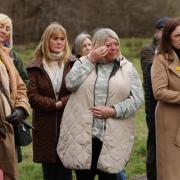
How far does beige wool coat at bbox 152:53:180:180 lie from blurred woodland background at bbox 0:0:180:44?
16.4 meters

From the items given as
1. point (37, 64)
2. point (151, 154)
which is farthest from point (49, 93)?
point (151, 154)

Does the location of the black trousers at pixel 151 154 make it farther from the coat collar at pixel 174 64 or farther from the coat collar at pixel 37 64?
the coat collar at pixel 37 64

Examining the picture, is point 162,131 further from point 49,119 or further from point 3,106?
point 3,106

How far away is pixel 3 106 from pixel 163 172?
1849 mm

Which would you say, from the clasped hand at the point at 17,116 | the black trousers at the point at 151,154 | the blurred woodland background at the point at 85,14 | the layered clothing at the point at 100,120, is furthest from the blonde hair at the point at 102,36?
the blurred woodland background at the point at 85,14

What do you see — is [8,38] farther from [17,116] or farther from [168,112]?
[168,112]

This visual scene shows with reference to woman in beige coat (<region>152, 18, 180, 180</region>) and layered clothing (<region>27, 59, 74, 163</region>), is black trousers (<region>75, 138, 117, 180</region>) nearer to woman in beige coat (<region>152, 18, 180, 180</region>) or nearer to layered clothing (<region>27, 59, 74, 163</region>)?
layered clothing (<region>27, 59, 74, 163</region>)

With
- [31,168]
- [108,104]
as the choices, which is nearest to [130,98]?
[108,104]

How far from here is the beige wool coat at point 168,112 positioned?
217 inches

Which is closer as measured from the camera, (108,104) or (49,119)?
(108,104)

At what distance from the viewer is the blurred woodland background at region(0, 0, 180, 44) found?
74.4 ft

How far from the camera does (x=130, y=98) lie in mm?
5348

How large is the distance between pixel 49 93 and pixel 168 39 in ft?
4.29

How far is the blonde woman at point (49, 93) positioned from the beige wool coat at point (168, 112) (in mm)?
948
